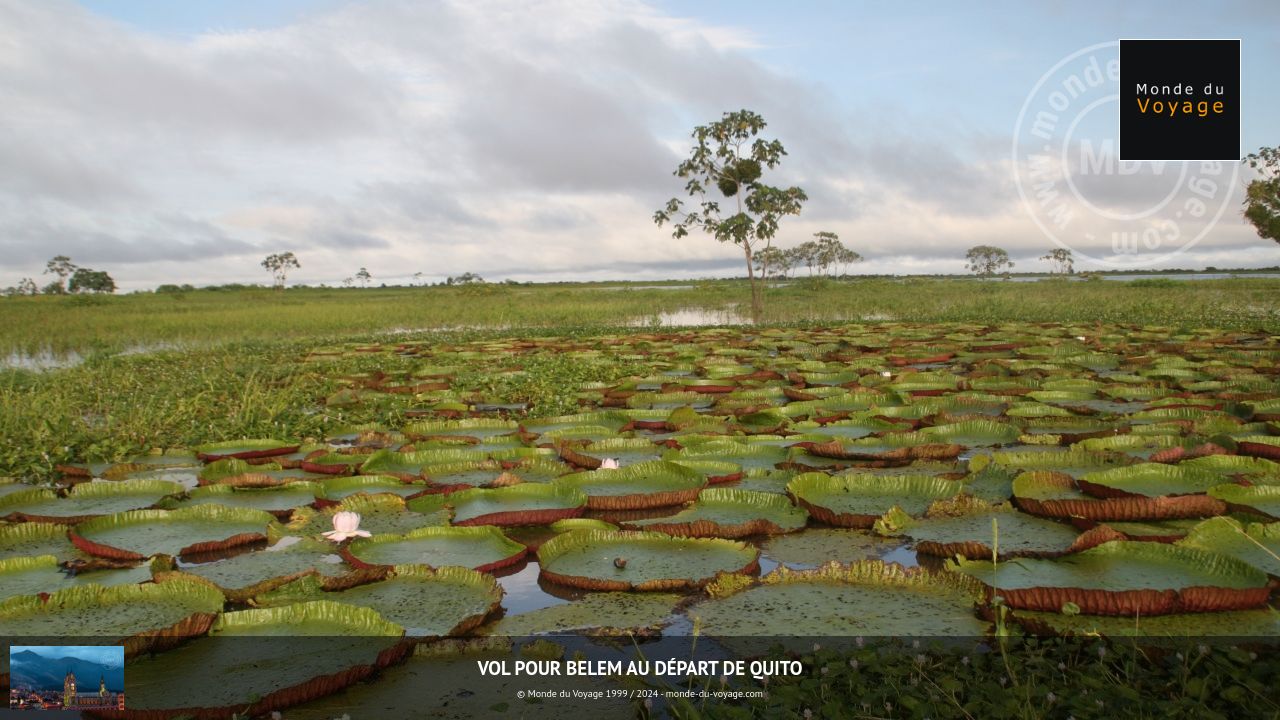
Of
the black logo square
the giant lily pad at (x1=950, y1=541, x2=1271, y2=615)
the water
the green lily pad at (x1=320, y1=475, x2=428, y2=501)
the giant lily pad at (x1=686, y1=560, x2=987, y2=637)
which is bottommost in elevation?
the giant lily pad at (x1=686, y1=560, x2=987, y2=637)

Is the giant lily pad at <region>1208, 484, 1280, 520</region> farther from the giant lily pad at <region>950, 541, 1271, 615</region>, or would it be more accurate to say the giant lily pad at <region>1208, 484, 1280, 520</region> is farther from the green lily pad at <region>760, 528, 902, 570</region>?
the green lily pad at <region>760, 528, 902, 570</region>

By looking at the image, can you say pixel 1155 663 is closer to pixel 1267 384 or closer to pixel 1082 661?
pixel 1082 661

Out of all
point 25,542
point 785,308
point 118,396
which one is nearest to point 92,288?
point 785,308

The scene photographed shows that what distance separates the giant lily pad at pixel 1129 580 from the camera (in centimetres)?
232

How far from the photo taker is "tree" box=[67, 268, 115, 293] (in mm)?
54750

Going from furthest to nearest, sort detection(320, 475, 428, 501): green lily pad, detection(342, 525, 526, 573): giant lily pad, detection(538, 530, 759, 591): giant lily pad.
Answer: detection(320, 475, 428, 501): green lily pad, detection(342, 525, 526, 573): giant lily pad, detection(538, 530, 759, 591): giant lily pad

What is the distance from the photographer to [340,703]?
210 centimetres

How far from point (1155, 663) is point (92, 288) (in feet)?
223

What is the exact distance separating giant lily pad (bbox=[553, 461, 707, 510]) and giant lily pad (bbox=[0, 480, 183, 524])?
224cm

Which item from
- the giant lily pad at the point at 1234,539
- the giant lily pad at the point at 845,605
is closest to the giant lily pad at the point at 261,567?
the giant lily pad at the point at 845,605

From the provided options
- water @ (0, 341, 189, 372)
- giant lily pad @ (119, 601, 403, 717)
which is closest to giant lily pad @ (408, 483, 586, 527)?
giant lily pad @ (119, 601, 403, 717)

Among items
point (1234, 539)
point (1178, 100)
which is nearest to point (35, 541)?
point (1234, 539)

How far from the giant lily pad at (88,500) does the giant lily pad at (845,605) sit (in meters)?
3.21

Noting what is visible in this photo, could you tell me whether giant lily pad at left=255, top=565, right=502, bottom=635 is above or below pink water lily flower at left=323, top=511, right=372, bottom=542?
below
